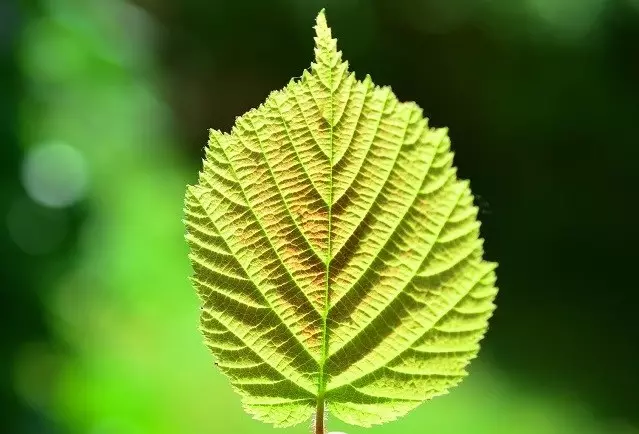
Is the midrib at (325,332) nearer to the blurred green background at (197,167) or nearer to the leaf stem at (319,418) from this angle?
the leaf stem at (319,418)

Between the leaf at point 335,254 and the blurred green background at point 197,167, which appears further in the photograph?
the blurred green background at point 197,167

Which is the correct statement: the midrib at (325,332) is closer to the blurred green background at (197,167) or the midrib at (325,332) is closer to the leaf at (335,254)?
the leaf at (335,254)

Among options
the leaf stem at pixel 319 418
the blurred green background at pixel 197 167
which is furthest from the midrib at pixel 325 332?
the blurred green background at pixel 197 167
